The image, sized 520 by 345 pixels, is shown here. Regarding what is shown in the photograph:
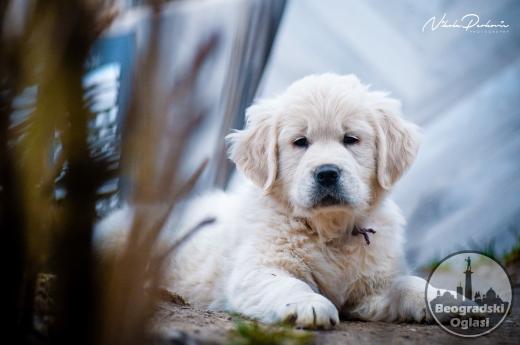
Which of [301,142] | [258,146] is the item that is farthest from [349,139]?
[258,146]

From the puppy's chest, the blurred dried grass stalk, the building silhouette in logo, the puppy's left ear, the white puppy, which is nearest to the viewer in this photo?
the blurred dried grass stalk

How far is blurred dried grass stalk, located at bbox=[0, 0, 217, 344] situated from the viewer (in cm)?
126

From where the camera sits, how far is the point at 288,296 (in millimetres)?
3119

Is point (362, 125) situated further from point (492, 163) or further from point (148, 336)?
point (148, 336)

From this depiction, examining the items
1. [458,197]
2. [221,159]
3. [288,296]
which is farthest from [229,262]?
[458,197]

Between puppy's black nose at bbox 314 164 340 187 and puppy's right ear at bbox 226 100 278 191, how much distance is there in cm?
42

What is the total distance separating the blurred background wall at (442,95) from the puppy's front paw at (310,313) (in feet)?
7.98

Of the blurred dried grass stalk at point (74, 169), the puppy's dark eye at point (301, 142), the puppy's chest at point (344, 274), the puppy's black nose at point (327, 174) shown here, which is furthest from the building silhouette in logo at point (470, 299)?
the blurred dried grass stalk at point (74, 169)

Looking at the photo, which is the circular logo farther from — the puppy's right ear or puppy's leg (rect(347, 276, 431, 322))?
the puppy's right ear

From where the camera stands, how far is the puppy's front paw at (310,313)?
2920 millimetres

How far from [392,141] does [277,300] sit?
4.19ft

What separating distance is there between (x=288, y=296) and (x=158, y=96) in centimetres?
203

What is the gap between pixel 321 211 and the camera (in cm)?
346

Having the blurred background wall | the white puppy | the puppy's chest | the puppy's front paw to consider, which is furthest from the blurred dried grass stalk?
the blurred background wall
